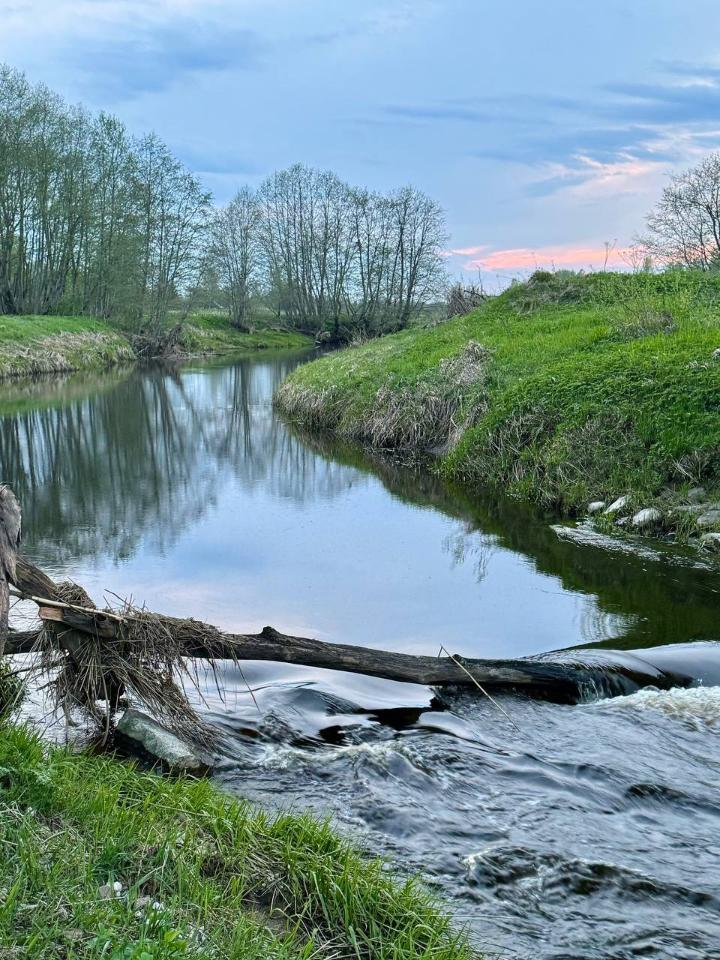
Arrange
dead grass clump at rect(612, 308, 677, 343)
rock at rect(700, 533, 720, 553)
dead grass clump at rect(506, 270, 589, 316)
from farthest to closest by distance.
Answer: dead grass clump at rect(506, 270, 589, 316)
dead grass clump at rect(612, 308, 677, 343)
rock at rect(700, 533, 720, 553)

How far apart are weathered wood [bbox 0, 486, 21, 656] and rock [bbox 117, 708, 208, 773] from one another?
1.07 meters

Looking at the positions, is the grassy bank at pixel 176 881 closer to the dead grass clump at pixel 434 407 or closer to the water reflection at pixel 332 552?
the water reflection at pixel 332 552

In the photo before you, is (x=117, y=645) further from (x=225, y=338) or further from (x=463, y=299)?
(x=225, y=338)

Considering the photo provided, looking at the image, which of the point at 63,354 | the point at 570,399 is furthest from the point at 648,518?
the point at 63,354

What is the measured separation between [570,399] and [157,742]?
35.4 ft

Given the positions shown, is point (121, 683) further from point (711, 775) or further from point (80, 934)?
point (711, 775)

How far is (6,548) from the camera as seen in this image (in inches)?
219

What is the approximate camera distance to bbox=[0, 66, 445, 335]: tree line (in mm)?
49750

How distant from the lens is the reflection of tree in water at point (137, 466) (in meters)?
13.6

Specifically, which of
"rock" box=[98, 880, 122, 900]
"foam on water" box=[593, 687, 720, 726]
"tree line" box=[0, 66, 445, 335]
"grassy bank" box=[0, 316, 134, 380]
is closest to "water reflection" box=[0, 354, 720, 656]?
"foam on water" box=[593, 687, 720, 726]

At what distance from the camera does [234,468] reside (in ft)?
62.9

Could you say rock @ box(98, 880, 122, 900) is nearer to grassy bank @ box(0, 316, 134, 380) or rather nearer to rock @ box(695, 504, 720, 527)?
rock @ box(695, 504, 720, 527)

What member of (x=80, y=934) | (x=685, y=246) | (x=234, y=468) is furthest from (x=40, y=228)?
(x=80, y=934)

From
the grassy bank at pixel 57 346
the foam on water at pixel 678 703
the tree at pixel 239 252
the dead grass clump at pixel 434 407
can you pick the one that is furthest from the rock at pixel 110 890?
the tree at pixel 239 252
